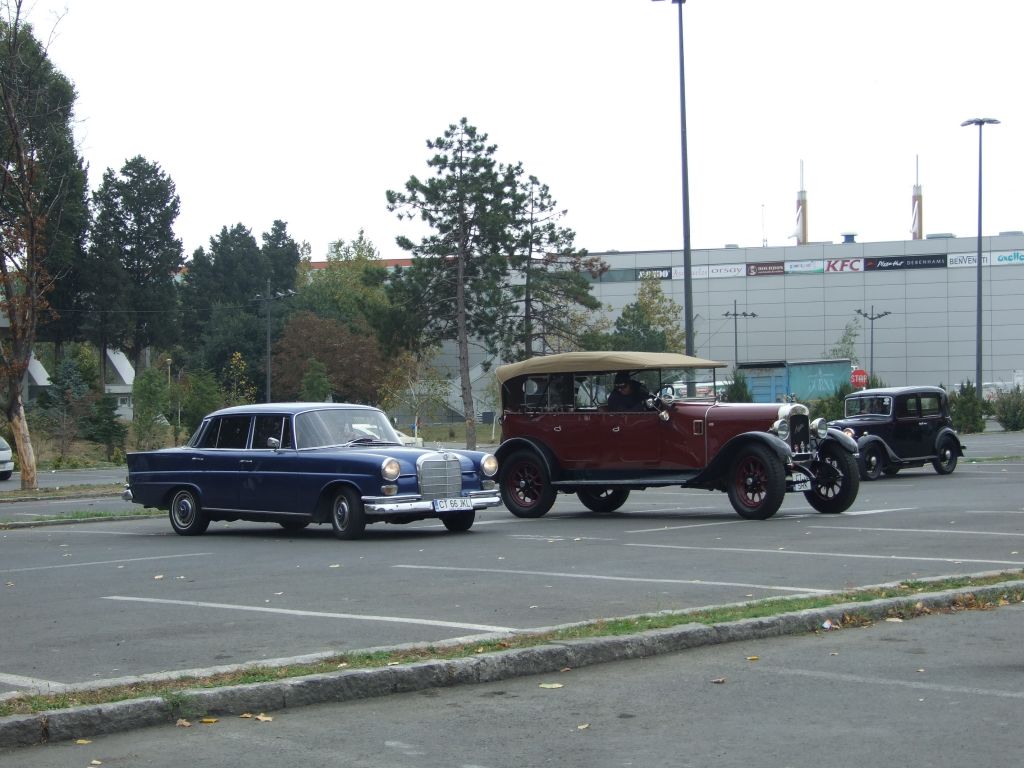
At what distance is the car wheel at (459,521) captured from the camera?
650 inches

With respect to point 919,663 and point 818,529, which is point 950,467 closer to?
point 818,529

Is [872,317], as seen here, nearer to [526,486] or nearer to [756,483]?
[526,486]

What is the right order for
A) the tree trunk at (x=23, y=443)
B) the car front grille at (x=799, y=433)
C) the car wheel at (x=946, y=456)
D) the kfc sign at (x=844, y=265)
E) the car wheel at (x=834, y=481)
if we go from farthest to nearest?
the kfc sign at (x=844, y=265) → the tree trunk at (x=23, y=443) → the car wheel at (x=946, y=456) → the car wheel at (x=834, y=481) → the car front grille at (x=799, y=433)

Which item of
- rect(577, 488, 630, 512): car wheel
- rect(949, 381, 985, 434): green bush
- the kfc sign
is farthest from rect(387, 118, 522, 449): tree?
the kfc sign

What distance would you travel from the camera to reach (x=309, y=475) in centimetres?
1606

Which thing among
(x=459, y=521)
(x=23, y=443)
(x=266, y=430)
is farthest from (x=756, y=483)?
(x=23, y=443)

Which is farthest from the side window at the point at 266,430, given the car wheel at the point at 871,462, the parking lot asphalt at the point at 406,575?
the car wheel at the point at 871,462

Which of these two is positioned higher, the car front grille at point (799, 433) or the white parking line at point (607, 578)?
the car front grille at point (799, 433)

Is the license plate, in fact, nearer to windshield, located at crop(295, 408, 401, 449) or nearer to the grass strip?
windshield, located at crop(295, 408, 401, 449)

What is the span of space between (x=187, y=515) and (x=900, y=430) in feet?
51.3

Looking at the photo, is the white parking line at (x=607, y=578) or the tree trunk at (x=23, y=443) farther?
the tree trunk at (x=23, y=443)

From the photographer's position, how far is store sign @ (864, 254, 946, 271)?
95375 mm

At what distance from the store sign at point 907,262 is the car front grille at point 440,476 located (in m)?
85.4

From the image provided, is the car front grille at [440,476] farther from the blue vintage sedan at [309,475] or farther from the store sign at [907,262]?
the store sign at [907,262]
